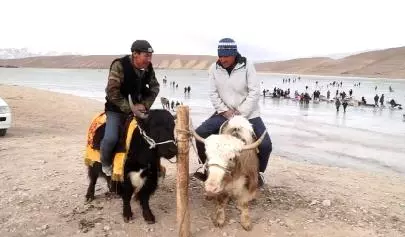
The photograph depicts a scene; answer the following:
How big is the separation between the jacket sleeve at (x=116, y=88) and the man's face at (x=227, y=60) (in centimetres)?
132

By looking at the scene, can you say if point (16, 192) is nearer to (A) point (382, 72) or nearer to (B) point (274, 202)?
(B) point (274, 202)

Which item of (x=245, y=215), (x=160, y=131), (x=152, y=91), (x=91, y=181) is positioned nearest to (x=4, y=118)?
(x=91, y=181)

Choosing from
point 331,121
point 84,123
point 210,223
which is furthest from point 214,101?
point 331,121

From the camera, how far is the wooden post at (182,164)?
505 centimetres

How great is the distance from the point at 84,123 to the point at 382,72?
136 m

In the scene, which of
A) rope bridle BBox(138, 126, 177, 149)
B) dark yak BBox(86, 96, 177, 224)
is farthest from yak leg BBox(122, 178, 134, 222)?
rope bridle BBox(138, 126, 177, 149)

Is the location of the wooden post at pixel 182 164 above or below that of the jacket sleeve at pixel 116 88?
below

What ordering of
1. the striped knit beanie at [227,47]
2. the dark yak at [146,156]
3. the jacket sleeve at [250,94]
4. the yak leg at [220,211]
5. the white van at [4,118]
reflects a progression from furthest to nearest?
the white van at [4,118] < the jacket sleeve at [250,94] < the striped knit beanie at [227,47] < the yak leg at [220,211] < the dark yak at [146,156]

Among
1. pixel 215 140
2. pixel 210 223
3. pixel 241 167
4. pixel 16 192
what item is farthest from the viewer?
pixel 16 192

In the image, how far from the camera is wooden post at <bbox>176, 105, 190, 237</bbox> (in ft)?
16.6

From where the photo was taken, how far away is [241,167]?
17.4ft

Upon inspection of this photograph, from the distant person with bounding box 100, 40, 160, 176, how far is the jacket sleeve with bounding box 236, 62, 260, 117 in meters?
1.28

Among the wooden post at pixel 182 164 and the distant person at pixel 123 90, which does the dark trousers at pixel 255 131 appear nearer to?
the distant person at pixel 123 90

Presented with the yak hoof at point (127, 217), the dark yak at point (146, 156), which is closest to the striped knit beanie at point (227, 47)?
the dark yak at point (146, 156)
